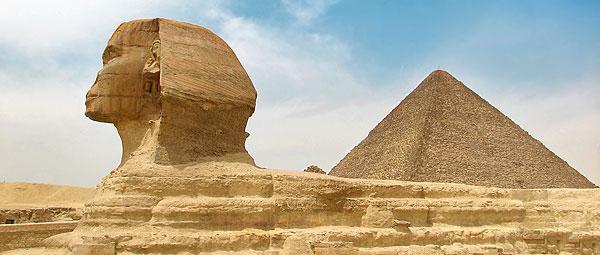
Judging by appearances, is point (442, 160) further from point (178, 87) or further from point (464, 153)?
point (178, 87)

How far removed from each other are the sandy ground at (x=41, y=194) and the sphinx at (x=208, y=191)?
2648 centimetres

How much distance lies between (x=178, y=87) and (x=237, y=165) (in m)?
1.26

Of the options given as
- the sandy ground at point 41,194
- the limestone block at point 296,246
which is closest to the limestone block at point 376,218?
the limestone block at point 296,246

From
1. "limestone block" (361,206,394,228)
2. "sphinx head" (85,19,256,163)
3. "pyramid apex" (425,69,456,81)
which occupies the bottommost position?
"limestone block" (361,206,394,228)

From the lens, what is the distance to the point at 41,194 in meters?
34.8

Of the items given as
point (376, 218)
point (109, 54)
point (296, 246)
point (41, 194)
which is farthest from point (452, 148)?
point (41, 194)

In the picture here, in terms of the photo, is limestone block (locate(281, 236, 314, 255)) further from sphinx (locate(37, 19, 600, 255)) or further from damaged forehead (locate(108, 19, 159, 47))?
damaged forehead (locate(108, 19, 159, 47))

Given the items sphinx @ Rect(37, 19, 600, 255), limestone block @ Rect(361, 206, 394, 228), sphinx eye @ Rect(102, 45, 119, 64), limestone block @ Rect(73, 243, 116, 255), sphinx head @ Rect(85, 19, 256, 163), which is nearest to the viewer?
limestone block @ Rect(73, 243, 116, 255)

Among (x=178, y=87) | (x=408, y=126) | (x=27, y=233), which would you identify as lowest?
(x=27, y=233)

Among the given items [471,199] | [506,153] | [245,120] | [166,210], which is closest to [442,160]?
[506,153]

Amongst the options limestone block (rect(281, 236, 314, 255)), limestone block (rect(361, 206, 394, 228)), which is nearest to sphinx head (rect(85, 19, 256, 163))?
limestone block (rect(281, 236, 314, 255))

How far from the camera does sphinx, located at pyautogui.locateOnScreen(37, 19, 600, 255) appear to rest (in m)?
6.84

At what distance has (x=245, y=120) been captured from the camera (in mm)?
8422

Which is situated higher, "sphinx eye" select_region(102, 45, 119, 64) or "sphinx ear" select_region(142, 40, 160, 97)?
"sphinx eye" select_region(102, 45, 119, 64)
